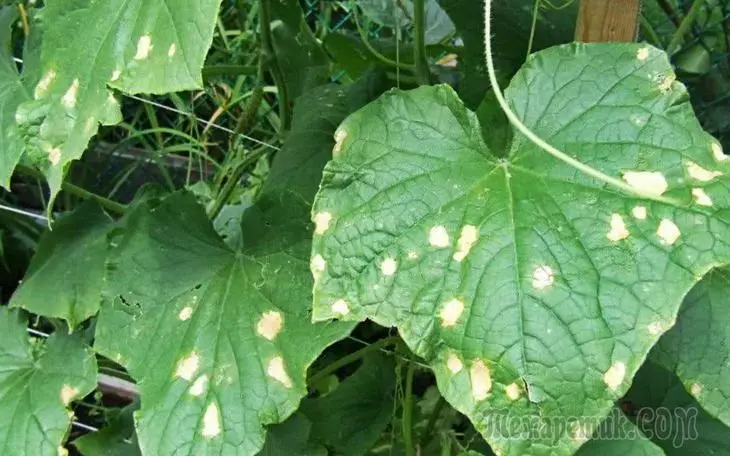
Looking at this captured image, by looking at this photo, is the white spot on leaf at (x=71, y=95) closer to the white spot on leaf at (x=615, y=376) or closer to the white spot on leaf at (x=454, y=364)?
the white spot on leaf at (x=454, y=364)

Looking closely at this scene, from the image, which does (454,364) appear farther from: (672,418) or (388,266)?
(672,418)

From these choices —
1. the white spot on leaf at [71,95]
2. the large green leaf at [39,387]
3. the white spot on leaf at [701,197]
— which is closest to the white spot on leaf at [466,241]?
the white spot on leaf at [701,197]

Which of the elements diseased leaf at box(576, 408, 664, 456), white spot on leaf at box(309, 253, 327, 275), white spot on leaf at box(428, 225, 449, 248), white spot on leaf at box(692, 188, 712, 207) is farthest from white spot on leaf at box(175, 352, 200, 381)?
white spot on leaf at box(692, 188, 712, 207)

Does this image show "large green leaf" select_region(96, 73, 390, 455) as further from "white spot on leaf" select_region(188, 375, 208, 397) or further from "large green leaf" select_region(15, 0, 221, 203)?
"large green leaf" select_region(15, 0, 221, 203)

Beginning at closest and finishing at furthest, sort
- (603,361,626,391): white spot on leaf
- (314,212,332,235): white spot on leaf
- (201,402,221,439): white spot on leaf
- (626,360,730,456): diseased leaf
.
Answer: (603,361,626,391): white spot on leaf, (314,212,332,235): white spot on leaf, (201,402,221,439): white spot on leaf, (626,360,730,456): diseased leaf

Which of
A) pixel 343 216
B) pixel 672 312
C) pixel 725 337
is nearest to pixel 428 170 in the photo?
pixel 343 216

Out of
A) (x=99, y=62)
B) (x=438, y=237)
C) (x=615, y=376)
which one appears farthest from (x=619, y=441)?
(x=99, y=62)
